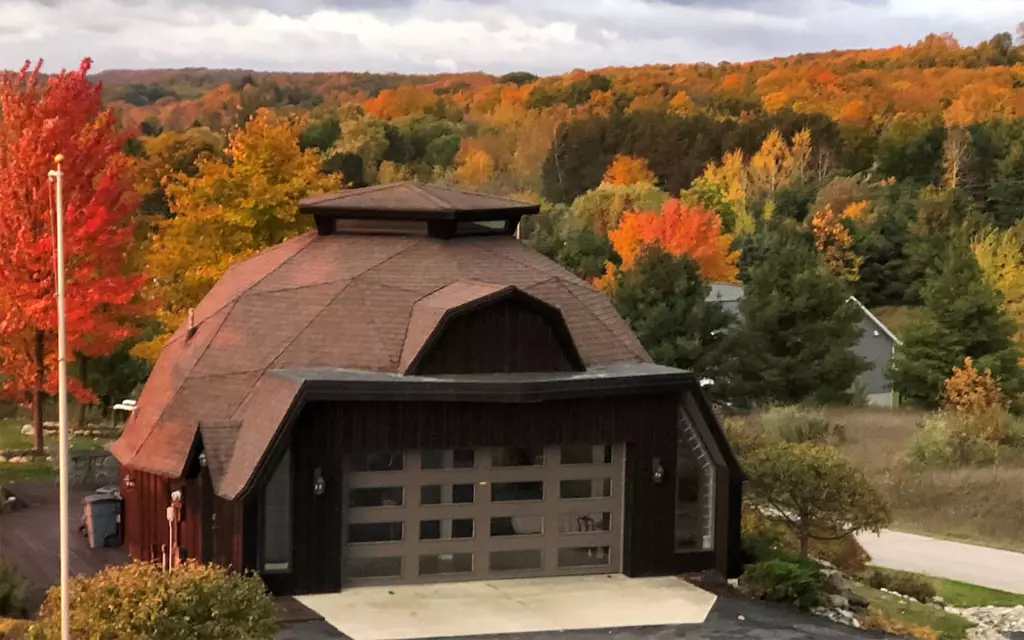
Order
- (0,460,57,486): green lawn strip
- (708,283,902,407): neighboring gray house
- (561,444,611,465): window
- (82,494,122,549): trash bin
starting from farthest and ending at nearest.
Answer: (708,283,902,407): neighboring gray house, (0,460,57,486): green lawn strip, (82,494,122,549): trash bin, (561,444,611,465): window

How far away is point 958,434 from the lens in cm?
3834

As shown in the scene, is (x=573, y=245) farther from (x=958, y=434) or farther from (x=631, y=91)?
(x=631, y=91)

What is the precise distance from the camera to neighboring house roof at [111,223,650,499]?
2081 centimetres

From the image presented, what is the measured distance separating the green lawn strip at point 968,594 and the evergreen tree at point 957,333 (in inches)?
827

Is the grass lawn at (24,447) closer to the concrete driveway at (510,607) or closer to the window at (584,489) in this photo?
the concrete driveway at (510,607)

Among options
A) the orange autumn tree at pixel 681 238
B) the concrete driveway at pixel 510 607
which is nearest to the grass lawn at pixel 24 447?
the concrete driveway at pixel 510 607

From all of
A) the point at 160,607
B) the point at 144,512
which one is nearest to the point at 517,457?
the point at 144,512

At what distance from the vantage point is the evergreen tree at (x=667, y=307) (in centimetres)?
4075

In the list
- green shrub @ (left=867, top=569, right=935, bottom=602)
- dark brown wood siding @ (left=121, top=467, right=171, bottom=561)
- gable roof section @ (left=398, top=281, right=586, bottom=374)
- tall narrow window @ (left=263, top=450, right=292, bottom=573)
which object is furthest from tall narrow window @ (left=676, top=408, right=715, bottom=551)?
dark brown wood siding @ (left=121, top=467, right=171, bottom=561)

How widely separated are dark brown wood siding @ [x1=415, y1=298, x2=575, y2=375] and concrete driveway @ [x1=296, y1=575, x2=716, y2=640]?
3.48 m

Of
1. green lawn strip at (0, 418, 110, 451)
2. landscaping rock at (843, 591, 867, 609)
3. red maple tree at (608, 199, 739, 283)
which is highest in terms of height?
red maple tree at (608, 199, 739, 283)

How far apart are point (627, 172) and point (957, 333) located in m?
47.7

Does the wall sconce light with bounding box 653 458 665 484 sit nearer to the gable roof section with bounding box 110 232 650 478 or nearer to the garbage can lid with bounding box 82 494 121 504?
the gable roof section with bounding box 110 232 650 478

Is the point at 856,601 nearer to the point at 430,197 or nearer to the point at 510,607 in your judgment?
the point at 510,607
